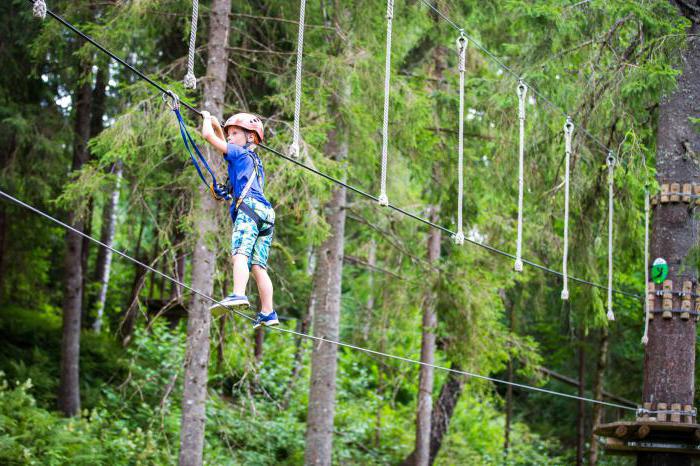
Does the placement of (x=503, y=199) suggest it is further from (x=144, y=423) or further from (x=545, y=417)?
(x=545, y=417)

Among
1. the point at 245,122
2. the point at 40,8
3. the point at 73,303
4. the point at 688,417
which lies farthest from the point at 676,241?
the point at 73,303

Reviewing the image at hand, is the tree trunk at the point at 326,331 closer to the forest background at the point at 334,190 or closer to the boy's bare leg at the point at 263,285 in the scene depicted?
the forest background at the point at 334,190

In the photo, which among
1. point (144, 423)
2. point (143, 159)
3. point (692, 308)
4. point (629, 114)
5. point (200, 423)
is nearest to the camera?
point (692, 308)

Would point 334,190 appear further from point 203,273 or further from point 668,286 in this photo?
point 668,286

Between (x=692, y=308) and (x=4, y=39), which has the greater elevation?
(x=4, y=39)

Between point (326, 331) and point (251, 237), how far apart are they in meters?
6.78

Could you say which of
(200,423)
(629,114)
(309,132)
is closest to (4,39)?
(309,132)

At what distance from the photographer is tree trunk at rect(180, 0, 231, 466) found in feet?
32.7

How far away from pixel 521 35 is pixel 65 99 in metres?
7.31

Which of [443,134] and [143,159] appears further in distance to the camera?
[443,134]

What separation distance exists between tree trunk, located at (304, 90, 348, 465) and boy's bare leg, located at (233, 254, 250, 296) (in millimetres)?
6665

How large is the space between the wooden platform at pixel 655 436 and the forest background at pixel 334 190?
2318mm

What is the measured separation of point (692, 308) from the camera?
859cm

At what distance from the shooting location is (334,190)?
482 inches
